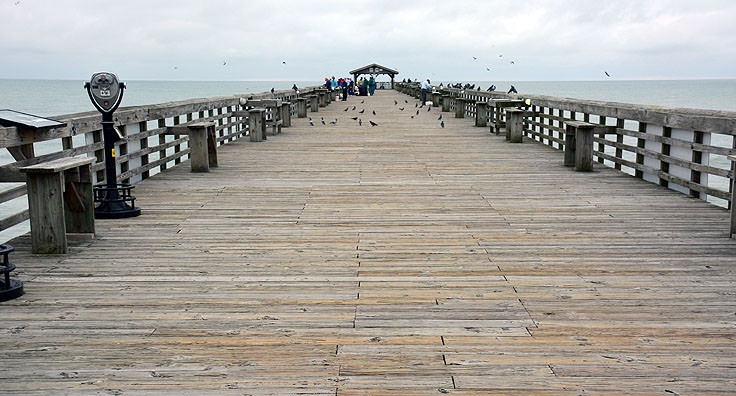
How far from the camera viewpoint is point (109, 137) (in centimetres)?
718

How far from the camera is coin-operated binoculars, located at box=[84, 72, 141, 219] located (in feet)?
23.0

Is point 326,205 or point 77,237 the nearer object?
point 77,237

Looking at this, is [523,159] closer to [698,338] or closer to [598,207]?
[598,207]

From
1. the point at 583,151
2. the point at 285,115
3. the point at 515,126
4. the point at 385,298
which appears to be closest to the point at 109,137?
the point at 385,298

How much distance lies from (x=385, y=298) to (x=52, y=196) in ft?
9.42

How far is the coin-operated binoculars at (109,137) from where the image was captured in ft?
23.0

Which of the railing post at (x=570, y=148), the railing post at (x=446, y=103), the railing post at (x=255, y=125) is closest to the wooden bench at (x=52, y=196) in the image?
the railing post at (x=570, y=148)

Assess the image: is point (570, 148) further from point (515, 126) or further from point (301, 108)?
point (301, 108)

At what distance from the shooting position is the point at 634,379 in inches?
132

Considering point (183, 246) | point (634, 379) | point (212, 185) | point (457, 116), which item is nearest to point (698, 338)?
point (634, 379)

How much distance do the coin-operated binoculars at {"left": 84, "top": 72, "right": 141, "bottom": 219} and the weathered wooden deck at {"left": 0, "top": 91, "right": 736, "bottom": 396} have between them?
218mm

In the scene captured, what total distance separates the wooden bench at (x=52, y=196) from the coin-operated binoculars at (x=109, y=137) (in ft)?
3.33

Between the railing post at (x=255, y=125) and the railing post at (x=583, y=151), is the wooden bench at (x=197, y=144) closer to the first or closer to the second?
the railing post at (x=255, y=125)

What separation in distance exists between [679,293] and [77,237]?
487 centimetres
